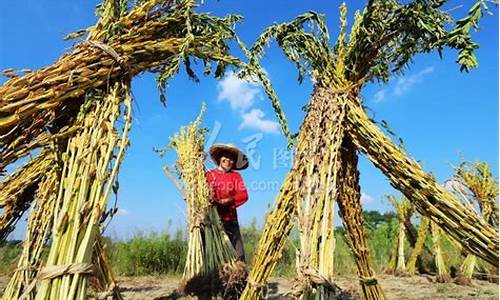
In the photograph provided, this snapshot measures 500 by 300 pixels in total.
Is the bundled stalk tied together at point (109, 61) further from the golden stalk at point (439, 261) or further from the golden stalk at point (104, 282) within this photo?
the golden stalk at point (439, 261)

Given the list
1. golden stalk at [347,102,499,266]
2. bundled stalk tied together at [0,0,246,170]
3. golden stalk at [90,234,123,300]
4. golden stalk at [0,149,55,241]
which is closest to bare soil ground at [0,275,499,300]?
golden stalk at [90,234,123,300]

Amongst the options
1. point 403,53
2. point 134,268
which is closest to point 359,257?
point 403,53

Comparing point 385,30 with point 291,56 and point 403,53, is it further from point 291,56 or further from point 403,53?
point 291,56

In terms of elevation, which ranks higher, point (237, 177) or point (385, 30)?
point (385, 30)

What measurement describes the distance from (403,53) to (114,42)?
5.84 ft

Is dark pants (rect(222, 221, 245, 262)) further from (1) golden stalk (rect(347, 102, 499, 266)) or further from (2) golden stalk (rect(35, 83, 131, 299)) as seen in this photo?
(2) golden stalk (rect(35, 83, 131, 299))

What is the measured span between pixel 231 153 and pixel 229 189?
1.37ft

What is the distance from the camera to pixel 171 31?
2.19 m

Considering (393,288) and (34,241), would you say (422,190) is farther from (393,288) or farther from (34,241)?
(393,288)

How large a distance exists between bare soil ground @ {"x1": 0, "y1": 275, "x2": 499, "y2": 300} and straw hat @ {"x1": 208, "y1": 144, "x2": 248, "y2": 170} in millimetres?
1853

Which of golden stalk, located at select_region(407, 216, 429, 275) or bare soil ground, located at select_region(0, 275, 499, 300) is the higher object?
golden stalk, located at select_region(407, 216, 429, 275)

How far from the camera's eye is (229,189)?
479cm

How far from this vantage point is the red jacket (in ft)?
15.7

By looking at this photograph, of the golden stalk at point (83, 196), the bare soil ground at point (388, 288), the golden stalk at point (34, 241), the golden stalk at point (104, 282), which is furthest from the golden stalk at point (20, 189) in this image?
the bare soil ground at point (388, 288)
